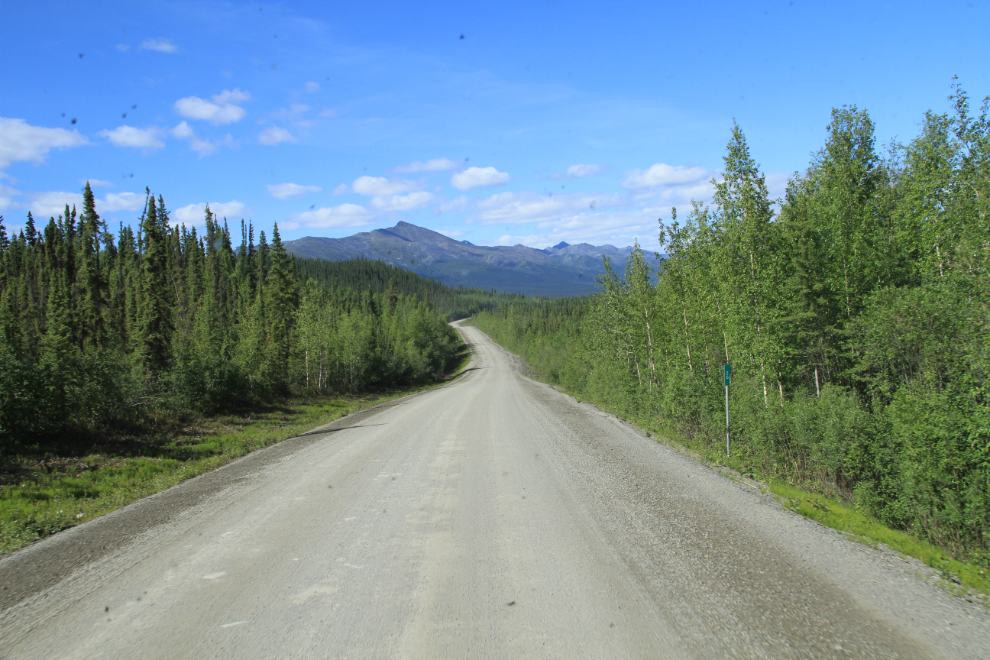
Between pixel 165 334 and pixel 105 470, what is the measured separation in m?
24.2

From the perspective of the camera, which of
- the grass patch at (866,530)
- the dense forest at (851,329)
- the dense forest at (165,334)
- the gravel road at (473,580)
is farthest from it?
the dense forest at (165,334)

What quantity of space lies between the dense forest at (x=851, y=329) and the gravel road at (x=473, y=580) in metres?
2.82

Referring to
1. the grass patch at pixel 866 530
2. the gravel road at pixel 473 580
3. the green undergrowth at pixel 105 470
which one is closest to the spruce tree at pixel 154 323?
the green undergrowth at pixel 105 470

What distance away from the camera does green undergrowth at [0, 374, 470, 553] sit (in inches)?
332

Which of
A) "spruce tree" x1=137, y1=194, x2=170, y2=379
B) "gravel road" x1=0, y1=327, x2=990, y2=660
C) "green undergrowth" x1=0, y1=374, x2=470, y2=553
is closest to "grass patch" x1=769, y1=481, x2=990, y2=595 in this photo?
"gravel road" x1=0, y1=327, x2=990, y2=660

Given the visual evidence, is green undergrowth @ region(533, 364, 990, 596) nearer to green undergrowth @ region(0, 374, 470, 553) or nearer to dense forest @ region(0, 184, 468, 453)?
green undergrowth @ region(0, 374, 470, 553)

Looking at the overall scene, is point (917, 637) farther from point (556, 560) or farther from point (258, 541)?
point (258, 541)

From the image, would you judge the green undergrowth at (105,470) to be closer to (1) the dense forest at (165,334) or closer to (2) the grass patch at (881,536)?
(1) the dense forest at (165,334)

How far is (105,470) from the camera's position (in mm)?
13953

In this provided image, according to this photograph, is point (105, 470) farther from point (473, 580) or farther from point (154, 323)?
point (154, 323)

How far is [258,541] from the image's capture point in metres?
6.36

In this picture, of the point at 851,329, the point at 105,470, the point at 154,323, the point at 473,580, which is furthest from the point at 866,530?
the point at 154,323

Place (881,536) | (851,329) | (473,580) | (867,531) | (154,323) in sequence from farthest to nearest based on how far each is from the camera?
1. (154,323)
2. (851,329)
3. (867,531)
4. (881,536)
5. (473,580)

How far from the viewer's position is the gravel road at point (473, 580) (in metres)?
4.01
